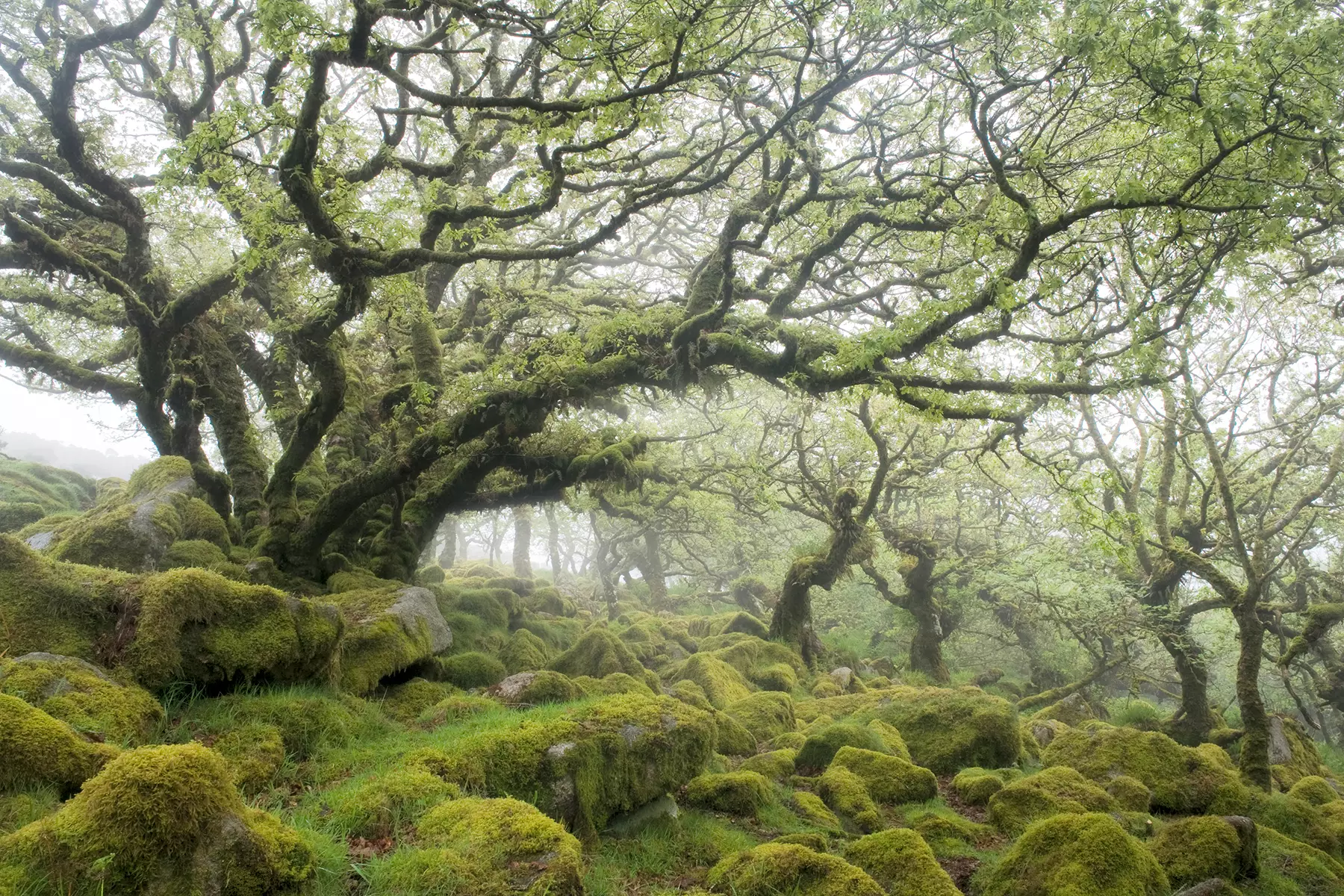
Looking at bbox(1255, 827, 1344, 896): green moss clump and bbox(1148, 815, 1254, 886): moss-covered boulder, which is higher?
bbox(1148, 815, 1254, 886): moss-covered boulder

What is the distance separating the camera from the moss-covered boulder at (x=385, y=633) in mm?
8406

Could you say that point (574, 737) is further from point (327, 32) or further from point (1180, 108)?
point (1180, 108)

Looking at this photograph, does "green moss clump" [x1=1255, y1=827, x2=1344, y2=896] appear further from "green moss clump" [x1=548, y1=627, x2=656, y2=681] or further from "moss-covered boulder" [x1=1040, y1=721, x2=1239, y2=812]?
"green moss clump" [x1=548, y1=627, x2=656, y2=681]

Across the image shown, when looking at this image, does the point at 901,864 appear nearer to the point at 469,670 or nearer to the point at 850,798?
the point at 850,798

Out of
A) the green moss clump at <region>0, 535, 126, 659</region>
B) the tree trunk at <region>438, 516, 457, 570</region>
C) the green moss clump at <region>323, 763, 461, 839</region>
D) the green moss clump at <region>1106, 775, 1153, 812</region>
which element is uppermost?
the green moss clump at <region>0, 535, 126, 659</region>

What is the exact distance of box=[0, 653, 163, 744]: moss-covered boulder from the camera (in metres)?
4.94

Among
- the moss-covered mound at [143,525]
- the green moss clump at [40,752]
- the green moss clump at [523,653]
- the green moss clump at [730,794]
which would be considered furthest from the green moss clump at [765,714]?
the moss-covered mound at [143,525]

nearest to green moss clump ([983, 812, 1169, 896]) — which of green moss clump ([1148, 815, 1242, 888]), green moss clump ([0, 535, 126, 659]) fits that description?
green moss clump ([1148, 815, 1242, 888])

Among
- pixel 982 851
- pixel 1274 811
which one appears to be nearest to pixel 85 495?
pixel 982 851

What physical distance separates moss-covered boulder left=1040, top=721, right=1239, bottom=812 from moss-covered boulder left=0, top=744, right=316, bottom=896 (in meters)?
9.97

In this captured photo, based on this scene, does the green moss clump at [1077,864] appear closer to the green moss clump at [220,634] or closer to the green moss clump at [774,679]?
the green moss clump at [220,634]

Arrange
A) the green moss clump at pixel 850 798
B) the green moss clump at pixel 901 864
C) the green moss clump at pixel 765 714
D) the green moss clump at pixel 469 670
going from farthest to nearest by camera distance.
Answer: the green moss clump at pixel 765 714 → the green moss clump at pixel 469 670 → the green moss clump at pixel 850 798 → the green moss clump at pixel 901 864

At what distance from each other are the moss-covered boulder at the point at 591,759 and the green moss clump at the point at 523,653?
477cm

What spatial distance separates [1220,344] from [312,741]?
18100 millimetres
